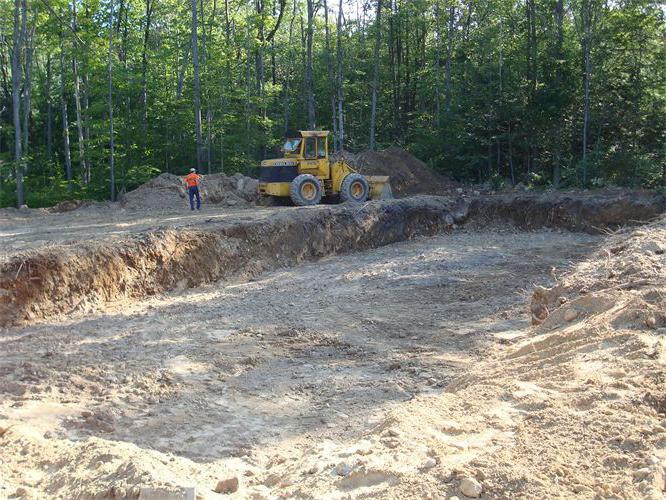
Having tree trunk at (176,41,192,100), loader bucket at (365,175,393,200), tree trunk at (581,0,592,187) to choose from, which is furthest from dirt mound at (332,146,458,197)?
tree trunk at (176,41,192,100)

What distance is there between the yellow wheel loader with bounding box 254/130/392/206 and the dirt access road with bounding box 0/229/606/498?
5.19 m

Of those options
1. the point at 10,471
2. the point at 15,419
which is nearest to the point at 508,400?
the point at 10,471

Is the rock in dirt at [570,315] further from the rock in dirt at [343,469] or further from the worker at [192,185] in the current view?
the worker at [192,185]

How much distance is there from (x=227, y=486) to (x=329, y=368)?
13.9ft

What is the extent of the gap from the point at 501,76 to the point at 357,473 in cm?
2384

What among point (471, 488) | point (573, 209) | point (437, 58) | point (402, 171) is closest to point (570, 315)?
point (471, 488)

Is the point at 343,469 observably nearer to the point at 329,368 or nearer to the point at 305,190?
the point at 329,368

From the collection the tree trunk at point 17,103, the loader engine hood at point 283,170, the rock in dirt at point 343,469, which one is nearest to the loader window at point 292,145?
the loader engine hood at point 283,170

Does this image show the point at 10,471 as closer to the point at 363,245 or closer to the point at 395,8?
the point at 363,245

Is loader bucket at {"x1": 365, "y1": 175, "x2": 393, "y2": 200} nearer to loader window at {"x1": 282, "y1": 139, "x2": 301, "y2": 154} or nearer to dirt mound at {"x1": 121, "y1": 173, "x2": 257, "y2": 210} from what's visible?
loader window at {"x1": 282, "y1": 139, "x2": 301, "y2": 154}

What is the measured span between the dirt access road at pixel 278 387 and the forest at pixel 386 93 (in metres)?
11.0

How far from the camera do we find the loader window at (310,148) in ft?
65.9

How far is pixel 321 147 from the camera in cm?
2036

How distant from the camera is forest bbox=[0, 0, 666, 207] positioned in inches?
922
